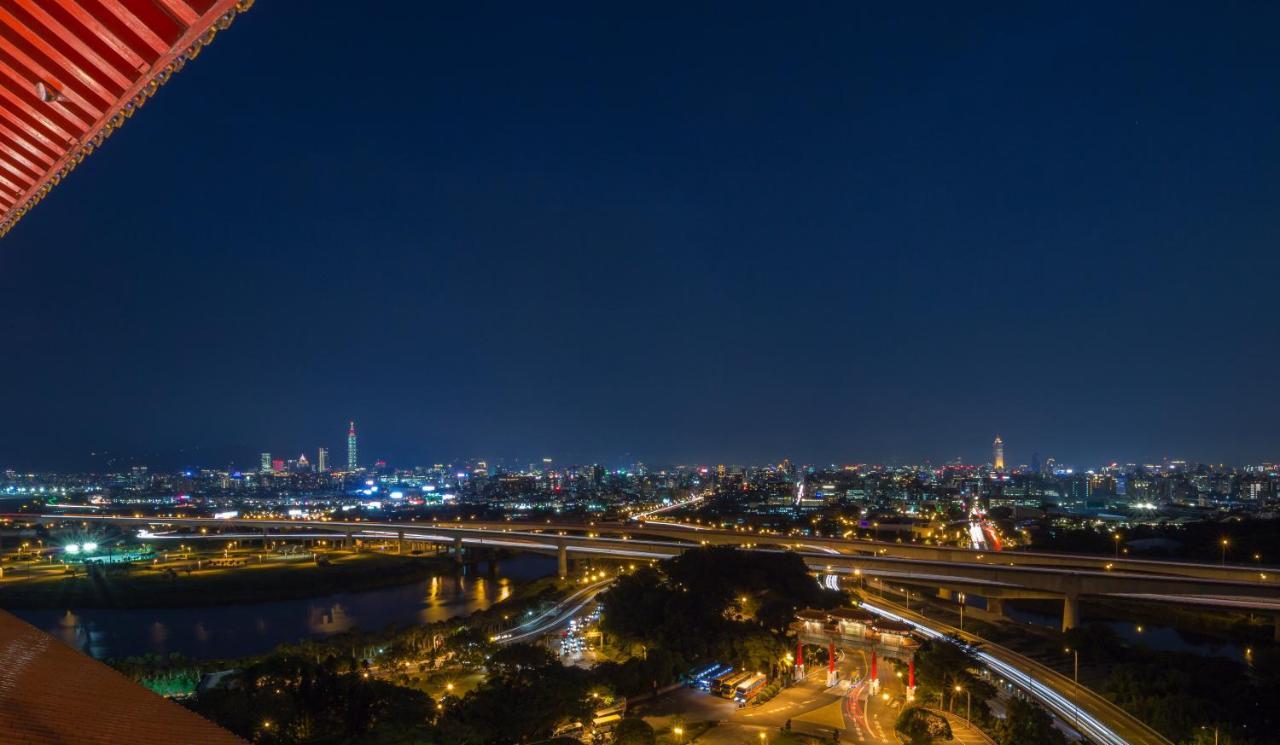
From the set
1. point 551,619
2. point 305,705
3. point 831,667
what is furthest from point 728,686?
point 551,619

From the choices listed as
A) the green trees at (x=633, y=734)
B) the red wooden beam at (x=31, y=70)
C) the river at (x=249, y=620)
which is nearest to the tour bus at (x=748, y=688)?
the green trees at (x=633, y=734)

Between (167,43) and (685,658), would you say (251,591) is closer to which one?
(685,658)

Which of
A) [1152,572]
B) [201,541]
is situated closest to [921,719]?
[1152,572]

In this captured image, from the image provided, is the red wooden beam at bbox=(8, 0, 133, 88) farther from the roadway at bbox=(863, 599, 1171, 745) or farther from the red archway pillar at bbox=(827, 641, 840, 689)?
the red archway pillar at bbox=(827, 641, 840, 689)

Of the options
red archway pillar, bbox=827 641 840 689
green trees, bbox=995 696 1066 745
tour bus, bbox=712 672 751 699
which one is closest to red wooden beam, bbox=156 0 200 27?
green trees, bbox=995 696 1066 745

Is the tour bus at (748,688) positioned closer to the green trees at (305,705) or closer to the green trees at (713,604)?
the green trees at (713,604)
